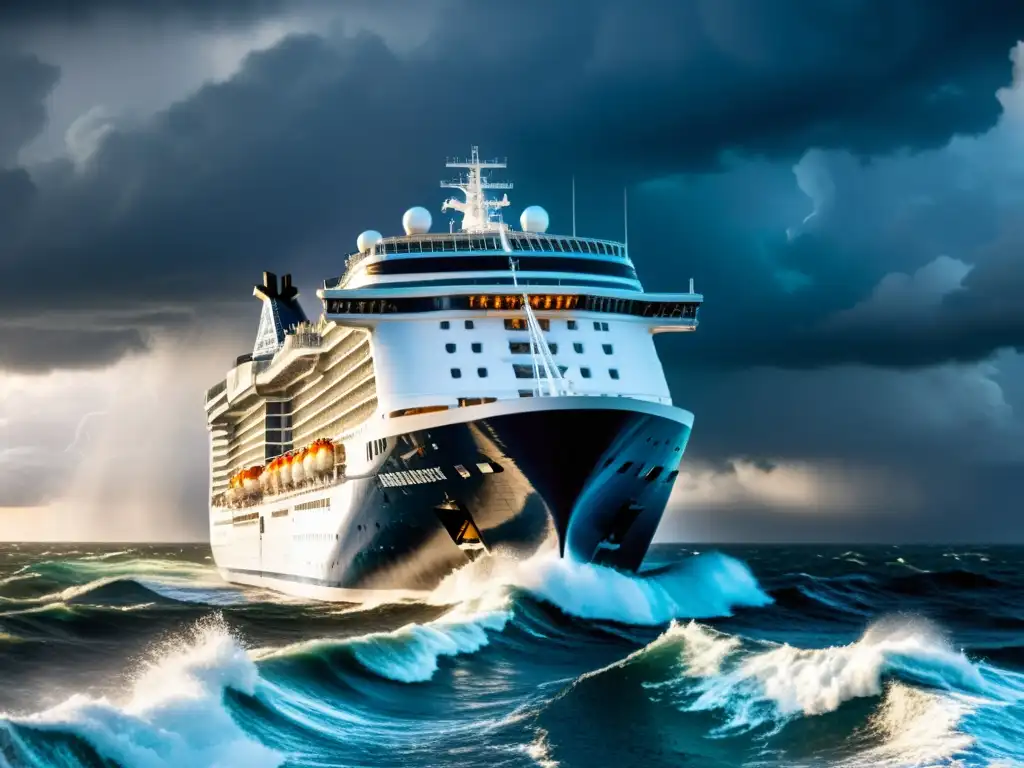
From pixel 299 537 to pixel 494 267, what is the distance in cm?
1505

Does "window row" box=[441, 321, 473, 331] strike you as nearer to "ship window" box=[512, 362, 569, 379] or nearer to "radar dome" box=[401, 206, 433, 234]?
"ship window" box=[512, 362, 569, 379]

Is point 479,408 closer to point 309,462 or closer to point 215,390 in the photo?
point 309,462

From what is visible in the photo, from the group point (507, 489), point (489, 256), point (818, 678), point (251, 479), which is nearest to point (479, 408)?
point (507, 489)

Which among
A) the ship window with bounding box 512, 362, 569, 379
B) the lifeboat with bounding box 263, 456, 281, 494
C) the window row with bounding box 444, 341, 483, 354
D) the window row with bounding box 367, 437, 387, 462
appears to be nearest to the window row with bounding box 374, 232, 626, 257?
the window row with bounding box 444, 341, 483, 354

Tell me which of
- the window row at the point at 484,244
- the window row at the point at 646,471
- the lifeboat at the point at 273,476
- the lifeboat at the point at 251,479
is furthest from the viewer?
the lifeboat at the point at 251,479

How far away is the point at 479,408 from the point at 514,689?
36.9ft

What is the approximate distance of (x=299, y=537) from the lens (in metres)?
50.8

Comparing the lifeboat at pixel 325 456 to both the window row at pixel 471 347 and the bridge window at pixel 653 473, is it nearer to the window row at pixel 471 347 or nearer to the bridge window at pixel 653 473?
the window row at pixel 471 347

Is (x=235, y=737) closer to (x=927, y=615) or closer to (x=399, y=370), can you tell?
(x=399, y=370)

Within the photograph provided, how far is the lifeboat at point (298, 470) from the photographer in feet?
161

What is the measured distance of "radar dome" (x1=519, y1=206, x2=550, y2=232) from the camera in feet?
154

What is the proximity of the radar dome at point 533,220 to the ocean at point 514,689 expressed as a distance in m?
14.2

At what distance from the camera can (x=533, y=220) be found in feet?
154

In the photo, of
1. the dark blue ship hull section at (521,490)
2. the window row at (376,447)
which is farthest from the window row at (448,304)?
the dark blue ship hull section at (521,490)
